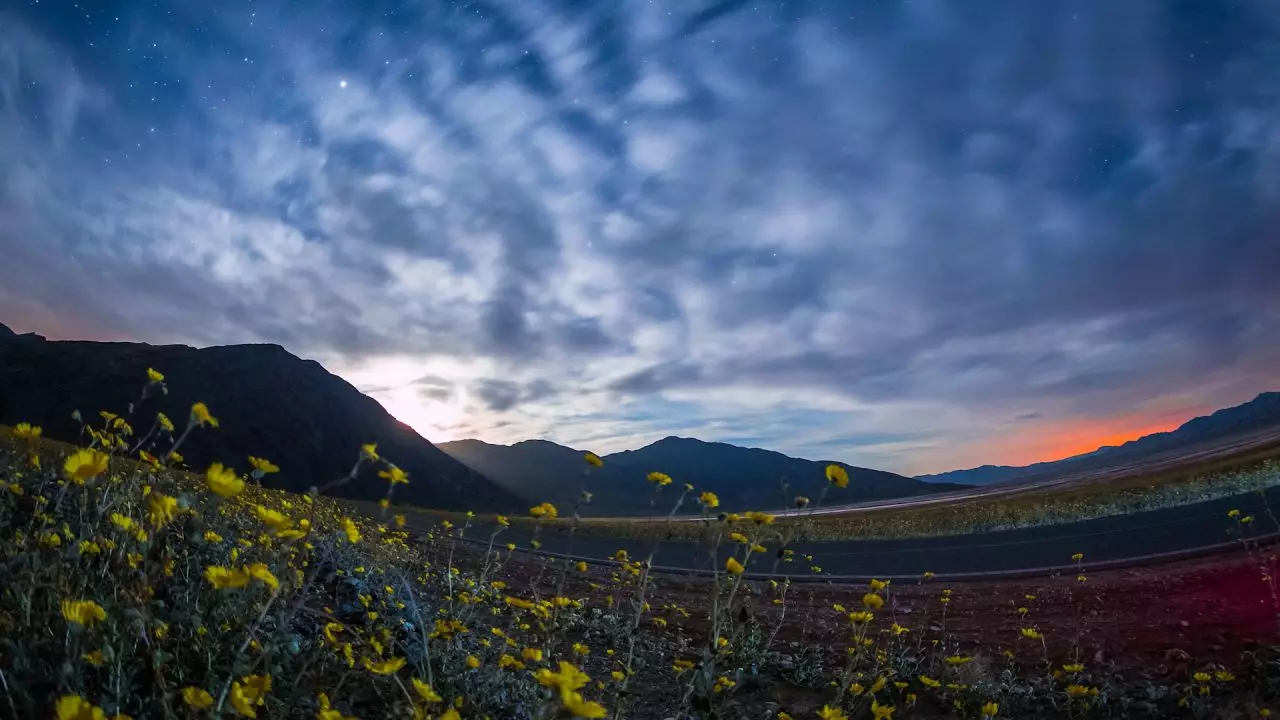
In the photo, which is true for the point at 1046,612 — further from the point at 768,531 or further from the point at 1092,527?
the point at 1092,527

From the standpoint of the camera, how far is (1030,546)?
15719mm

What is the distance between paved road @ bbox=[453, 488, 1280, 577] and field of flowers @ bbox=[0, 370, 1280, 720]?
4.53 metres

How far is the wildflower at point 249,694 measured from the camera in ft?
5.46

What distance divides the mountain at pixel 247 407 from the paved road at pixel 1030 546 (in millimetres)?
67502

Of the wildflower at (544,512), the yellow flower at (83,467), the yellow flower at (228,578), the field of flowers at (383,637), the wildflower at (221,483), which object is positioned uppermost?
the yellow flower at (83,467)

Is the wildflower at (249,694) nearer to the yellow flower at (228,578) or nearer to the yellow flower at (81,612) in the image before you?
the yellow flower at (228,578)

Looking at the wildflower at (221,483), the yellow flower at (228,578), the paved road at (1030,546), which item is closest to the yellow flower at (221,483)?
the wildflower at (221,483)

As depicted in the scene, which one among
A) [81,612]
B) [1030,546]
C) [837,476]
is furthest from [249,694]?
[1030,546]

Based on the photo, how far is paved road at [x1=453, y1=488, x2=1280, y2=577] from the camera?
1350 centimetres

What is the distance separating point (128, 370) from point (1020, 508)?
9927cm

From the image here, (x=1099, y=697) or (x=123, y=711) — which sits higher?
(x=123, y=711)

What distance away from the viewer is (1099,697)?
15.3 feet

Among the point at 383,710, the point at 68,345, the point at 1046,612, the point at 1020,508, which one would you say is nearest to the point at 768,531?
the point at 383,710

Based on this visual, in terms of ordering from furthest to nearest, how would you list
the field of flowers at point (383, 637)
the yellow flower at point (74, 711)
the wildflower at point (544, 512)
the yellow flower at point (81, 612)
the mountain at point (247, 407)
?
1. the mountain at point (247, 407)
2. the wildflower at point (544, 512)
3. the field of flowers at point (383, 637)
4. the yellow flower at point (81, 612)
5. the yellow flower at point (74, 711)
